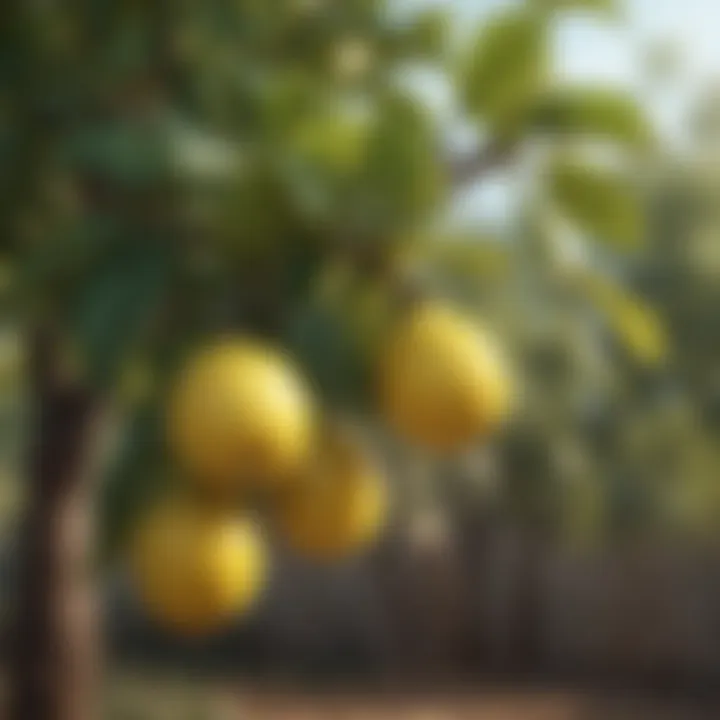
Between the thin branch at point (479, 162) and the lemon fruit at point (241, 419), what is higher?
the thin branch at point (479, 162)

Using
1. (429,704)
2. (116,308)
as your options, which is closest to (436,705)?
(429,704)

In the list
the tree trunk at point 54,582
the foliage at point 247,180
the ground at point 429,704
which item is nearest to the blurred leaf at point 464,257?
the foliage at point 247,180

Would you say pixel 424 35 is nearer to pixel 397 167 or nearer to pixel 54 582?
pixel 397 167

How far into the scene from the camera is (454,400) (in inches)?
11.2

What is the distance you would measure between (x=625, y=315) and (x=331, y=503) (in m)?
0.09

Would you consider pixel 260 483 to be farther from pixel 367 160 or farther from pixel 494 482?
pixel 494 482

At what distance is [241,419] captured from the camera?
265mm

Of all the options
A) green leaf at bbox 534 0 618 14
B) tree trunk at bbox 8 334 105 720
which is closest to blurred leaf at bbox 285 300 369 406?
green leaf at bbox 534 0 618 14

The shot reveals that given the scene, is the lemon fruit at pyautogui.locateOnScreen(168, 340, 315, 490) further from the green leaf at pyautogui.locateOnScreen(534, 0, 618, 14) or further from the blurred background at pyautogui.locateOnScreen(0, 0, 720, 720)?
the green leaf at pyautogui.locateOnScreen(534, 0, 618, 14)

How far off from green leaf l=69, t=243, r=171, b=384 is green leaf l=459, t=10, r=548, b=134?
3.5 inches

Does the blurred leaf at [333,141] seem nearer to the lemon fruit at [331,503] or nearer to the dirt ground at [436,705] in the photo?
the lemon fruit at [331,503]

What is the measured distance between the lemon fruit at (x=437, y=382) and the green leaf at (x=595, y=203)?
0.07 m

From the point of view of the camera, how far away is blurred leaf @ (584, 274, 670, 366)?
340 mm

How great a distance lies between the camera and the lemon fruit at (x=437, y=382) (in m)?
0.28
